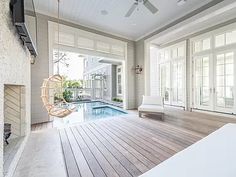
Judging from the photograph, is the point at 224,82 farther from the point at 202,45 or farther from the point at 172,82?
the point at 172,82

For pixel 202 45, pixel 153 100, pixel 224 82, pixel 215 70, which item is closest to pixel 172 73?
pixel 202 45

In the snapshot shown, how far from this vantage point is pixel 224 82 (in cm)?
547

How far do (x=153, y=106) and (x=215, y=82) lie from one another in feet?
9.41

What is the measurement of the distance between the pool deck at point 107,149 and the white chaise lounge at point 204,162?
934 millimetres

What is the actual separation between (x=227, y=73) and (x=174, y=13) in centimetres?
307

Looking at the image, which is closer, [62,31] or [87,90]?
[62,31]

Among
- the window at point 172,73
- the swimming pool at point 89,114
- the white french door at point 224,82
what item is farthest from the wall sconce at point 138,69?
the white french door at point 224,82

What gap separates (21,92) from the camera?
2822mm

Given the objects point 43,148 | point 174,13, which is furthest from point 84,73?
point 43,148

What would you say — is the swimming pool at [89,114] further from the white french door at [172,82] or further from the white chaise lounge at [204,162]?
the white chaise lounge at [204,162]

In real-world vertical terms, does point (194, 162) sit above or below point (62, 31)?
below

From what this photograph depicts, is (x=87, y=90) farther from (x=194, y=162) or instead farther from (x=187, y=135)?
(x=194, y=162)

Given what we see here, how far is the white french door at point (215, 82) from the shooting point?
209 inches

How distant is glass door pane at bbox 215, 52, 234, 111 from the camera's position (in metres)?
5.29
